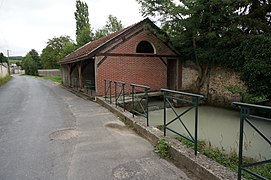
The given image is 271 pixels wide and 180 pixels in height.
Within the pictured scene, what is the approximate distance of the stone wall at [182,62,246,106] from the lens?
31.8ft

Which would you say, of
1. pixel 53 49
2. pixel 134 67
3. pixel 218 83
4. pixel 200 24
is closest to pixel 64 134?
pixel 134 67

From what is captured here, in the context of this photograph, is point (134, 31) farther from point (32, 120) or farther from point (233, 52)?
point (32, 120)

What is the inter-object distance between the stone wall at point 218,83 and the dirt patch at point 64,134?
8432 mm

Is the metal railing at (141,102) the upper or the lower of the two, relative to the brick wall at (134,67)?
A: lower

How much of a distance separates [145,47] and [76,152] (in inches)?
347

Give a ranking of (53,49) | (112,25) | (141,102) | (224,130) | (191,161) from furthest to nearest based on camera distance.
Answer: (53,49), (112,25), (141,102), (224,130), (191,161)

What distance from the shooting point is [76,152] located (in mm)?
3461

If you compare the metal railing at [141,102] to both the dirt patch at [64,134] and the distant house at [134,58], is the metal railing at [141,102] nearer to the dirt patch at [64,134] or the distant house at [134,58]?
the dirt patch at [64,134]

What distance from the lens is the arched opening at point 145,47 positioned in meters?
10.9

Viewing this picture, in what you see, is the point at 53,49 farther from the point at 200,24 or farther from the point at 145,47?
the point at 200,24

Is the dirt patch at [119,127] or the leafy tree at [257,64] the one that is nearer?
the dirt patch at [119,127]

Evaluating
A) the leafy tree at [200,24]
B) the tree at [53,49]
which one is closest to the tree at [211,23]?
the leafy tree at [200,24]

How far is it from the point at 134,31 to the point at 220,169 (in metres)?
9.07

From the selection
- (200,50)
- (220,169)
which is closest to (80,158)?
(220,169)
